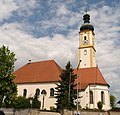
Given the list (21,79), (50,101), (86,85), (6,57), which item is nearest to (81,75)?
(86,85)

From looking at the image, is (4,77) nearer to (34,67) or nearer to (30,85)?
(30,85)

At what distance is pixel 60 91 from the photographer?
42531 millimetres

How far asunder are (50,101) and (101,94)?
10930 mm

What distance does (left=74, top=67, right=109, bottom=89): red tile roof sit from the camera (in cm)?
5288

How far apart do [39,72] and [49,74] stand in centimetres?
329

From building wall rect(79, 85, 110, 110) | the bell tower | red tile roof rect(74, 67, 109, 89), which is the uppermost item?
the bell tower

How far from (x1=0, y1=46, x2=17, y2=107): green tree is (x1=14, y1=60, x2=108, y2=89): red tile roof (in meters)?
18.6

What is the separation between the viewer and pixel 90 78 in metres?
54.0

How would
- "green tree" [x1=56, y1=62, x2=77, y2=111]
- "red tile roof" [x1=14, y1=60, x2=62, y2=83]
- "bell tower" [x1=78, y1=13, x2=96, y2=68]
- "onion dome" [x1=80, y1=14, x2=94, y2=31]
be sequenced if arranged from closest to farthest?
"green tree" [x1=56, y1=62, x2=77, y2=111]
"red tile roof" [x1=14, y1=60, x2=62, y2=83]
"bell tower" [x1=78, y1=13, x2=96, y2=68]
"onion dome" [x1=80, y1=14, x2=94, y2=31]

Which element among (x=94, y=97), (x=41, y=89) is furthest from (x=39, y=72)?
(x=94, y=97)

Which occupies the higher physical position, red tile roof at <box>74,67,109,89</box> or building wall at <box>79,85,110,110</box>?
red tile roof at <box>74,67,109,89</box>

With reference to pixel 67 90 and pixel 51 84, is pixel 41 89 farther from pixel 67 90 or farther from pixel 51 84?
pixel 67 90

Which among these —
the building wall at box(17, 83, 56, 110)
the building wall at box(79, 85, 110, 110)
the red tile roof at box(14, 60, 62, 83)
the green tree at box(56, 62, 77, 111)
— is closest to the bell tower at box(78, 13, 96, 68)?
the red tile roof at box(14, 60, 62, 83)

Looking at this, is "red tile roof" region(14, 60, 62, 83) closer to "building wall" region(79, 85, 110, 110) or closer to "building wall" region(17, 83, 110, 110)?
"building wall" region(17, 83, 110, 110)
